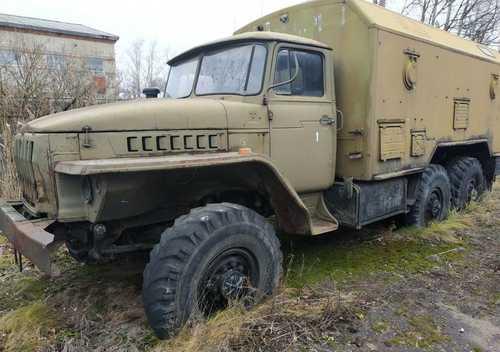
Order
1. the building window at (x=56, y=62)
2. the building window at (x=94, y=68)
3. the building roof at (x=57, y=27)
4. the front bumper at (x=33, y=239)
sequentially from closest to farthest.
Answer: the front bumper at (x=33, y=239) < the building window at (x=56, y=62) < the building window at (x=94, y=68) < the building roof at (x=57, y=27)

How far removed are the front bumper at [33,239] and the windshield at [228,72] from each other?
194 centimetres

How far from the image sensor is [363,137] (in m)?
4.34

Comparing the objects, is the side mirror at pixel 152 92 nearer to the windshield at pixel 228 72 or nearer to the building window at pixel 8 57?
the windshield at pixel 228 72

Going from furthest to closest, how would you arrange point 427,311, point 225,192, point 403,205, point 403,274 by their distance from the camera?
1. point 403,205
2. point 403,274
3. point 225,192
4. point 427,311

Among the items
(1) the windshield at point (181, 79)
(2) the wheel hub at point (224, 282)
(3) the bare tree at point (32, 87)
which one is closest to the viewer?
(2) the wheel hub at point (224, 282)

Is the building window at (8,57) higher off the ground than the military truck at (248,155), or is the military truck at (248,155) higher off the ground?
the building window at (8,57)

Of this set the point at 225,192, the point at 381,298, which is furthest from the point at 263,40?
the point at 381,298

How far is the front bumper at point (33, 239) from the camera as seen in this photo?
98.4 inches

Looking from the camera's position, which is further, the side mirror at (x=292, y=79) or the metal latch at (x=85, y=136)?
the side mirror at (x=292, y=79)

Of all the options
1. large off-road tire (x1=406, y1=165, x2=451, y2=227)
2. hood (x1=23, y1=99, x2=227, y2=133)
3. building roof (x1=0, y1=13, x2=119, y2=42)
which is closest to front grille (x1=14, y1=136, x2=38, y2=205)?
hood (x1=23, y1=99, x2=227, y2=133)

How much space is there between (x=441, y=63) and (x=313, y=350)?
4.39 metres

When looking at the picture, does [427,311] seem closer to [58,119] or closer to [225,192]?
[225,192]

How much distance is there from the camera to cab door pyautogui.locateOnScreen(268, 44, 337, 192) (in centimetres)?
376

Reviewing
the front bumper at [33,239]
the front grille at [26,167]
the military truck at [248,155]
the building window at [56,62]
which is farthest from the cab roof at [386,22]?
the building window at [56,62]
